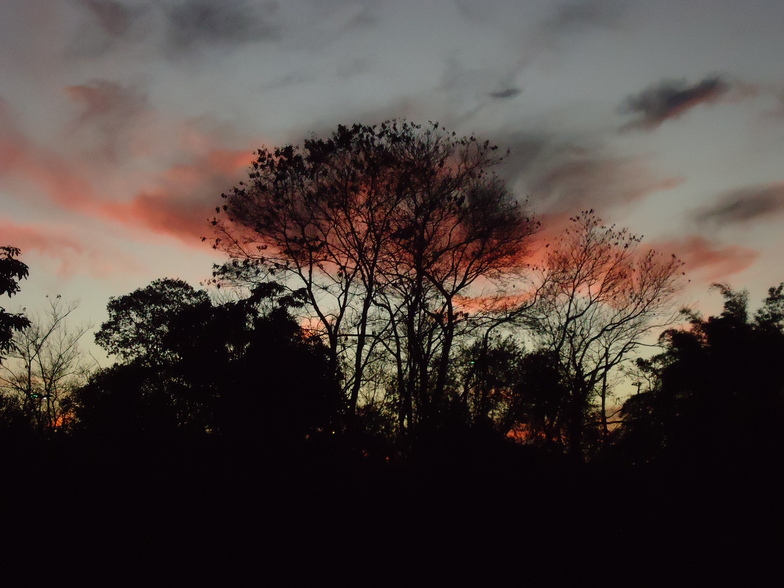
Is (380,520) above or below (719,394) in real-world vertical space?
below

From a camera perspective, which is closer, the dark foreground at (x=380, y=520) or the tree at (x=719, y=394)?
the dark foreground at (x=380, y=520)

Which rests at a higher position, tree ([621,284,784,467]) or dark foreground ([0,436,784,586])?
tree ([621,284,784,467])

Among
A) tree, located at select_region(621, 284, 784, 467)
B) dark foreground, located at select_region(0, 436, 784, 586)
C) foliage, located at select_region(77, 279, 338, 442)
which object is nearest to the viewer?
dark foreground, located at select_region(0, 436, 784, 586)

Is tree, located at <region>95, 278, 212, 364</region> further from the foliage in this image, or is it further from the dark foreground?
the dark foreground

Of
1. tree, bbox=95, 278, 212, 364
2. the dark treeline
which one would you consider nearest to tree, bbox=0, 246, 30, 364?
the dark treeline

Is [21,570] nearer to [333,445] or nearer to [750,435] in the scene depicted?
[333,445]

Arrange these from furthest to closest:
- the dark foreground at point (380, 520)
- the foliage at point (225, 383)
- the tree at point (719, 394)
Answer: the foliage at point (225, 383) → the tree at point (719, 394) → the dark foreground at point (380, 520)

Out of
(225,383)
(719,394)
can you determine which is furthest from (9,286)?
(719,394)

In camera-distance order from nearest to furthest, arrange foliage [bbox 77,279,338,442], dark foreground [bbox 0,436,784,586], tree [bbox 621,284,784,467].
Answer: dark foreground [bbox 0,436,784,586], tree [bbox 621,284,784,467], foliage [bbox 77,279,338,442]

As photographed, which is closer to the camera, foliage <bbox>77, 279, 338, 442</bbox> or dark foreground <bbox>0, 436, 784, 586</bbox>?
dark foreground <bbox>0, 436, 784, 586</bbox>

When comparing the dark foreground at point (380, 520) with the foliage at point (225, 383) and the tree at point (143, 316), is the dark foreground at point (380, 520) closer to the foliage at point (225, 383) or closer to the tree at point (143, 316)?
the foliage at point (225, 383)

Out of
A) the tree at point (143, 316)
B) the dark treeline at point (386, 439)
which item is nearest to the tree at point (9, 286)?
the dark treeline at point (386, 439)

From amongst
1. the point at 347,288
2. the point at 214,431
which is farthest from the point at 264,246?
the point at 214,431

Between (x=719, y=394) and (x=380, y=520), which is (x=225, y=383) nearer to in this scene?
(x=380, y=520)
